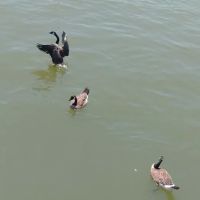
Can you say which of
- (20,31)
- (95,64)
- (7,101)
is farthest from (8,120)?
(20,31)

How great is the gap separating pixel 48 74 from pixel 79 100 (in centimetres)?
335

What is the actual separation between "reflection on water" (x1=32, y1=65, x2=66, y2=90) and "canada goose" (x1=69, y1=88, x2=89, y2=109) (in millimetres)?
1844

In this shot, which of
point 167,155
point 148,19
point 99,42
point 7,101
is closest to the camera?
point 167,155

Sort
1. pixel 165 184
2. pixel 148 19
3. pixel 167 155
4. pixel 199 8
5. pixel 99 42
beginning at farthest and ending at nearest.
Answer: pixel 199 8, pixel 148 19, pixel 99 42, pixel 167 155, pixel 165 184

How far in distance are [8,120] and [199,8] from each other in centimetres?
1413

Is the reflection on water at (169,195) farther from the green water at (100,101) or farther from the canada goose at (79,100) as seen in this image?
the canada goose at (79,100)

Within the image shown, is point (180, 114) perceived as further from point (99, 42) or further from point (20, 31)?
point (20, 31)

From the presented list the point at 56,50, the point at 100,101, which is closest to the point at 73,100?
the point at 100,101

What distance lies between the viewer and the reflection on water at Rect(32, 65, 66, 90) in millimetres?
20092

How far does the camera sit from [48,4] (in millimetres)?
25469

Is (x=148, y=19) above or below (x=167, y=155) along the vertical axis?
above

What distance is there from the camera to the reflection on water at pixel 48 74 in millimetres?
20092

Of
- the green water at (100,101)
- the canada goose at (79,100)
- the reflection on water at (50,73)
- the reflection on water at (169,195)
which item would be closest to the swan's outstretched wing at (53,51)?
the reflection on water at (50,73)

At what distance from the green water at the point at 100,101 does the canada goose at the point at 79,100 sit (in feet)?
0.86
